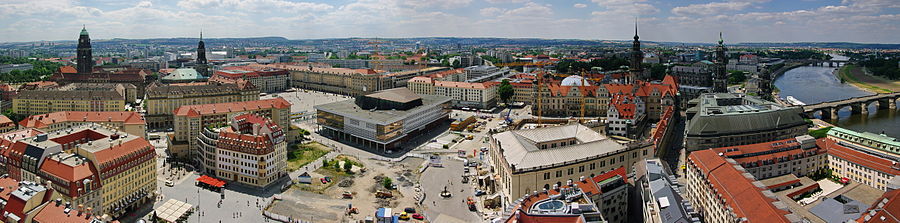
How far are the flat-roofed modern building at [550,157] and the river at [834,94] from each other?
51.9 m

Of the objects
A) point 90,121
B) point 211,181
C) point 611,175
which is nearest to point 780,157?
point 611,175

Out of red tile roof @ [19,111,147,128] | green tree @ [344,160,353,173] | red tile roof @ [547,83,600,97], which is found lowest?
green tree @ [344,160,353,173]

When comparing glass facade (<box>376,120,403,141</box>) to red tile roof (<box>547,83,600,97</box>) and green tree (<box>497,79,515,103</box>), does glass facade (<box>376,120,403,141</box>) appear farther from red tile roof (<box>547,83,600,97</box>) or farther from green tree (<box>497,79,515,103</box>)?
green tree (<box>497,79,515,103</box>)

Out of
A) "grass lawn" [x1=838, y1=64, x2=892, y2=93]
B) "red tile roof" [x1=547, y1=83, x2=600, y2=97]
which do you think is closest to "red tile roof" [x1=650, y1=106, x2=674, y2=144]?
"red tile roof" [x1=547, y1=83, x2=600, y2=97]

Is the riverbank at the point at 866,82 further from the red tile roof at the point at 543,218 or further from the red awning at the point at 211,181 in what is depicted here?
the red awning at the point at 211,181

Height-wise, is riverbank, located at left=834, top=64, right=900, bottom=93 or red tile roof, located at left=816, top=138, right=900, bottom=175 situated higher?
riverbank, located at left=834, top=64, right=900, bottom=93

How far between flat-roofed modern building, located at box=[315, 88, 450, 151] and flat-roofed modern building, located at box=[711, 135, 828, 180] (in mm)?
32958

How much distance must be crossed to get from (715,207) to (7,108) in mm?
94831

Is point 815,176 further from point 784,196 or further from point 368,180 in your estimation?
point 368,180

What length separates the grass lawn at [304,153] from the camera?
59369mm

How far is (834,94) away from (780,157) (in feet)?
315

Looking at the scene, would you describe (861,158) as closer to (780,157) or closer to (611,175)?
(780,157)

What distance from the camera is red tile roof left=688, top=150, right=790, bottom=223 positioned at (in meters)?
31.6

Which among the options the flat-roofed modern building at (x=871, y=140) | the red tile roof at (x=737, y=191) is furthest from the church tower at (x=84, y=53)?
the flat-roofed modern building at (x=871, y=140)
